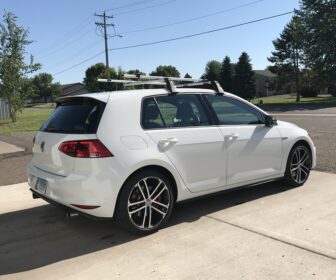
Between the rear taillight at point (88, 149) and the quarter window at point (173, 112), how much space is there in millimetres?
608

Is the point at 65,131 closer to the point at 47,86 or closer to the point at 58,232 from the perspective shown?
the point at 58,232

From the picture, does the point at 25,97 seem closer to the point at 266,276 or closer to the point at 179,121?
the point at 179,121

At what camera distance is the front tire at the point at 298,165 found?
631 cm

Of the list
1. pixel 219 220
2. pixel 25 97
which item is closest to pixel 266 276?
pixel 219 220

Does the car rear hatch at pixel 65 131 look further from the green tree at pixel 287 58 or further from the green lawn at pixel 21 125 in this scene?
the green tree at pixel 287 58

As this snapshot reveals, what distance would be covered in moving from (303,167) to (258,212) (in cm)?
162

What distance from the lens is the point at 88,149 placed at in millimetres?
4367

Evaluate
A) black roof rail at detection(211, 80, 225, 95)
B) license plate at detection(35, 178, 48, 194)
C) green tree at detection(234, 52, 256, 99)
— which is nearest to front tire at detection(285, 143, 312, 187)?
black roof rail at detection(211, 80, 225, 95)

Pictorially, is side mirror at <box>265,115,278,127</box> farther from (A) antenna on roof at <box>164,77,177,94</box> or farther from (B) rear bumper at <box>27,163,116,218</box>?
(B) rear bumper at <box>27,163,116,218</box>

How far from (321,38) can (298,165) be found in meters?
38.7

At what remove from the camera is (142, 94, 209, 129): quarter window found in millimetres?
4879

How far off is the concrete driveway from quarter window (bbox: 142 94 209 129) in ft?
3.93

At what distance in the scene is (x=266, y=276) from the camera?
3648mm

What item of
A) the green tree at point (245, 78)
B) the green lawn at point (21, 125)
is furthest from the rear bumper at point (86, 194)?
the green tree at point (245, 78)
